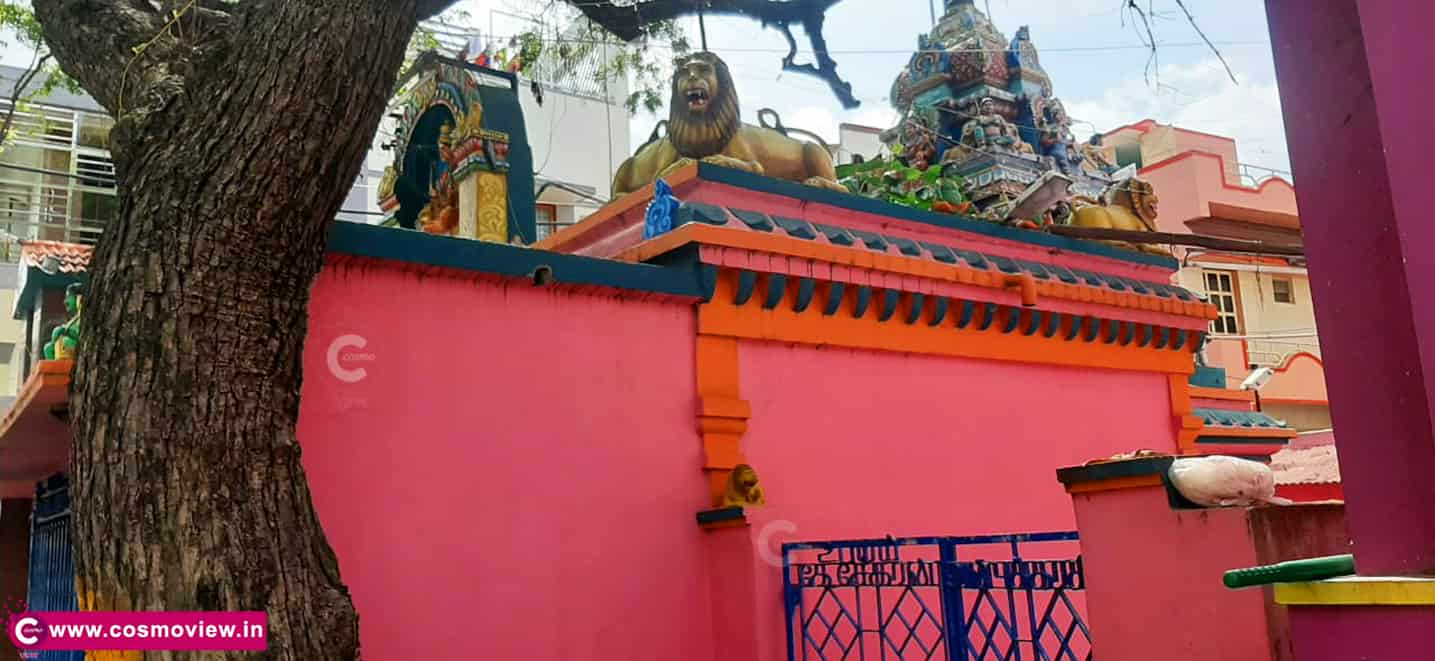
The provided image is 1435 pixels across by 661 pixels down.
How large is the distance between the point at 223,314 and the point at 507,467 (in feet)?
6.62

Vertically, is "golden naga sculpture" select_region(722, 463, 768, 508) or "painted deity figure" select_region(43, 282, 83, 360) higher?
"painted deity figure" select_region(43, 282, 83, 360)

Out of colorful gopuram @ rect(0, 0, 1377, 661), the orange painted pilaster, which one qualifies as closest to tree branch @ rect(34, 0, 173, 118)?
colorful gopuram @ rect(0, 0, 1377, 661)

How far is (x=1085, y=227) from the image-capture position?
860cm

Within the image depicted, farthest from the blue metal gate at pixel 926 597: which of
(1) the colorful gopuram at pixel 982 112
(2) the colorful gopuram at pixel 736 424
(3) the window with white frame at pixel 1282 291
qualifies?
(3) the window with white frame at pixel 1282 291

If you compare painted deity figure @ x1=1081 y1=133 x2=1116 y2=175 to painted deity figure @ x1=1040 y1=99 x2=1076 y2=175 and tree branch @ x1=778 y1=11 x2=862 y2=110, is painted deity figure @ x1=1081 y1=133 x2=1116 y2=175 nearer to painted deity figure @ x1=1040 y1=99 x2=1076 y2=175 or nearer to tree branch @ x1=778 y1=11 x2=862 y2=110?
painted deity figure @ x1=1040 y1=99 x2=1076 y2=175

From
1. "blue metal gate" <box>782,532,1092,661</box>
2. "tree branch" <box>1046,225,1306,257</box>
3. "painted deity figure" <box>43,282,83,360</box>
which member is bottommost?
"blue metal gate" <box>782,532,1092,661</box>

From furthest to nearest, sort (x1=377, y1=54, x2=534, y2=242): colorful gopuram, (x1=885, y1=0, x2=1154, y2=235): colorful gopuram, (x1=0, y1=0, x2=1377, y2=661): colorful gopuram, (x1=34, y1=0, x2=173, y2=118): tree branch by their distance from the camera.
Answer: (x1=885, y1=0, x2=1154, y2=235): colorful gopuram < (x1=377, y1=54, x2=534, y2=242): colorful gopuram < (x1=0, y1=0, x2=1377, y2=661): colorful gopuram < (x1=34, y1=0, x2=173, y2=118): tree branch

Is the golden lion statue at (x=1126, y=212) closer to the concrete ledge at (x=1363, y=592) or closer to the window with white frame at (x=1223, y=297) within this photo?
the concrete ledge at (x=1363, y=592)

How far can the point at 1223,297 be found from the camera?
67.9 feet

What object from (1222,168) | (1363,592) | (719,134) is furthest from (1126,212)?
(1222,168)

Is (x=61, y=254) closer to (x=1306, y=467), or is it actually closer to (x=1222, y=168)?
(x=1306, y=467)

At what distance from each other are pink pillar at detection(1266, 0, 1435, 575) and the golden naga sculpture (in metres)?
3.78

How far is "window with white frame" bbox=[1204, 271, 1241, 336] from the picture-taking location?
67.2 feet

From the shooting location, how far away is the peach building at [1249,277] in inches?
770
